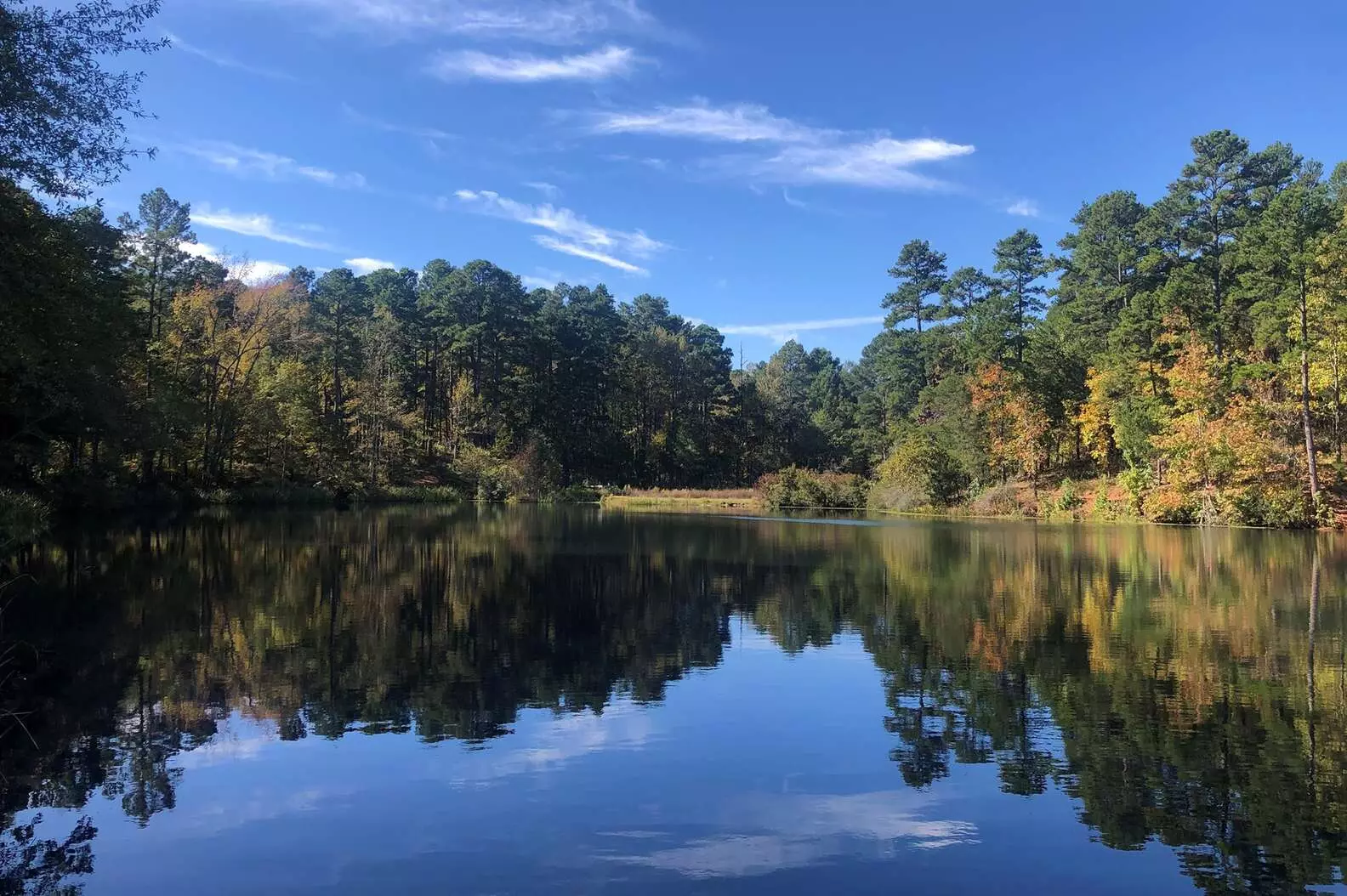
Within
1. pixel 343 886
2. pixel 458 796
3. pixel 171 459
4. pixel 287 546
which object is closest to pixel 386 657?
pixel 458 796

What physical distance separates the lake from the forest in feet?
29.1

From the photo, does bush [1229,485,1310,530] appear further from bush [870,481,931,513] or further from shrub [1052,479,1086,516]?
bush [870,481,931,513]

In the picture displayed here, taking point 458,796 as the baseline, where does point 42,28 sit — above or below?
above

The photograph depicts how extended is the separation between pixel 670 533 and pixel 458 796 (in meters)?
24.3

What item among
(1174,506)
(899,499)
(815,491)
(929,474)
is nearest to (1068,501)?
(1174,506)

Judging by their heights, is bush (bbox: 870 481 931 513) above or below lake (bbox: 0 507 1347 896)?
above

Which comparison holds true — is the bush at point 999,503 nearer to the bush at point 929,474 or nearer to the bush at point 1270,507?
the bush at point 929,474

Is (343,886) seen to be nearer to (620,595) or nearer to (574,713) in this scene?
(574,713)

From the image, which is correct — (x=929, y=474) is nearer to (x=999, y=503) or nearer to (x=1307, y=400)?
(x=999, y=503)

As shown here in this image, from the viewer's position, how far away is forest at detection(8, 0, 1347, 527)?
69.8 ft

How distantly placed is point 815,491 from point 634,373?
28804mm

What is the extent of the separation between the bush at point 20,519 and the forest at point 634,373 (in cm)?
316

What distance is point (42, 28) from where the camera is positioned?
43.7ft

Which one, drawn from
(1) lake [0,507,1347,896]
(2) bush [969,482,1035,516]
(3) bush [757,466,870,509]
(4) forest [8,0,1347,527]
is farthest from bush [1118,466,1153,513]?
(1) lake [0,507,1347,896]
